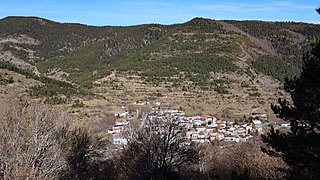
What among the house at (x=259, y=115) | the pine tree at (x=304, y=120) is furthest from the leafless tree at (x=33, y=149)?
the house at (x=259, y=115)

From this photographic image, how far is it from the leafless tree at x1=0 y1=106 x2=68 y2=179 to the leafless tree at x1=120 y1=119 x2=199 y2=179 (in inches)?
156

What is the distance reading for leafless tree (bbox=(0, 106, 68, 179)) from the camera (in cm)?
1360

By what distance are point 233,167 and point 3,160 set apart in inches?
706

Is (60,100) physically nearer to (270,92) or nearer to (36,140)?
(36,140)

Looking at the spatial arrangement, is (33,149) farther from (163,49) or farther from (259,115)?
(163,49)

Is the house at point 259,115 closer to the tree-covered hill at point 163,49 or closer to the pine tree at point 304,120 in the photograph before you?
the tree-covered hill at point 163,49

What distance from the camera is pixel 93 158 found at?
26578 millimetres

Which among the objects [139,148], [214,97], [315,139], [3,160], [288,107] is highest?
[288,107]

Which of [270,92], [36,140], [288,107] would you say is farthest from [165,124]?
[270,92]

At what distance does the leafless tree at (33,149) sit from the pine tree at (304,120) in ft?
28.0

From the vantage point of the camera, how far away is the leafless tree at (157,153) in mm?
19219

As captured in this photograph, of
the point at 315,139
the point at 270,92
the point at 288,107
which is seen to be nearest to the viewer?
the point at 315,139

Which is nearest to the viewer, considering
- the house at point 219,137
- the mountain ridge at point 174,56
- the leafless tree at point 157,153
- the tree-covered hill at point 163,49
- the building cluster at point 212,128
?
Answer: the leafless tree at point 157,153

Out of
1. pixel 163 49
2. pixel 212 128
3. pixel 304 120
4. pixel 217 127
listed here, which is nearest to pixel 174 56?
pixel 163 49
